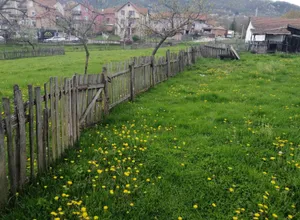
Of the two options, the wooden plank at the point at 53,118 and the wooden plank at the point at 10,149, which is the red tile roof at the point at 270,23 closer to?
the wooden plank at the point at 53,118

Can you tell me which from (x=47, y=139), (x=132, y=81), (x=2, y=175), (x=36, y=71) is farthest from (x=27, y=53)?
(x=2, y=175)

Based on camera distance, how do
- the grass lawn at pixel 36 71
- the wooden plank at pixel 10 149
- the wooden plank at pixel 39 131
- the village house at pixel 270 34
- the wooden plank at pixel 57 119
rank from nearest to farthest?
the wooden plank at pixel 10 149
the wooden plank at pixel 39 131
the wooden plank at pixel 57 119
the grass lawn at pixel 36 71
the village house at pixel 270 34

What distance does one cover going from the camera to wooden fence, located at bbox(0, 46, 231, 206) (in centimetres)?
384

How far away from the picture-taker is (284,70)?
16.3 meters

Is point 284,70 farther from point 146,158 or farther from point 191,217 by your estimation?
point 191,217

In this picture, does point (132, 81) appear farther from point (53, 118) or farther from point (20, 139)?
point (20, 139)

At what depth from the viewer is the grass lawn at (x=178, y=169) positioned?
396cm

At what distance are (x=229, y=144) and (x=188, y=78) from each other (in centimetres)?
902

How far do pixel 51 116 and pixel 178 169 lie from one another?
2.36 m

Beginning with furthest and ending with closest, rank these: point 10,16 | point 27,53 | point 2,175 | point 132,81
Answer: point 27,53, point 132,81, point 10,16, point 2,175

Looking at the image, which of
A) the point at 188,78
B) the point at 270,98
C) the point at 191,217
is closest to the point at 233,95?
the point at 270,98

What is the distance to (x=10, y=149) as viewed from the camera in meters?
3.80

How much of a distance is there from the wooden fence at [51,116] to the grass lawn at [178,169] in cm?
25

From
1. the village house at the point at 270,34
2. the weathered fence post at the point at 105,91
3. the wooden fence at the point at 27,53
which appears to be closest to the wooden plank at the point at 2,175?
the weathered fence post at the point at 105,91
